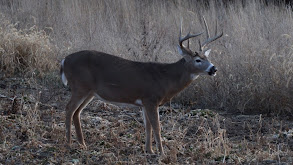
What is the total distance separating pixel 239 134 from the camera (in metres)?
7.24

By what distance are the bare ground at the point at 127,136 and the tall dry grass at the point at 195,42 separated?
38 centimetres

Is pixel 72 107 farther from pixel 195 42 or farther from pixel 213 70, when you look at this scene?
pixel 195 42

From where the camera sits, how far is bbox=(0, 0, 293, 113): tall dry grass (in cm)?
825

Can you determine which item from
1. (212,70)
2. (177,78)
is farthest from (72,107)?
(212,70)

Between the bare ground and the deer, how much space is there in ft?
1.06

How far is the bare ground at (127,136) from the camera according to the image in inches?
228

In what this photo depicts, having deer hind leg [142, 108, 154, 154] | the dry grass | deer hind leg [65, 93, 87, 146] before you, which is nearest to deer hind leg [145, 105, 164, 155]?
deer hind leg [142, 108, 154, 154]

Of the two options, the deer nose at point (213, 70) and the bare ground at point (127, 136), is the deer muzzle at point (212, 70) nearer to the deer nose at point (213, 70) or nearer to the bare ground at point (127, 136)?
the deer nose at point (213, 70)

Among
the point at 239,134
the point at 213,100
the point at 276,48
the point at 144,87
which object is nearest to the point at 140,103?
the point at 144,87

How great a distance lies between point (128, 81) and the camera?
6301mm

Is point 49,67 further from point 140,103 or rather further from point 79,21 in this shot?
point 140,103

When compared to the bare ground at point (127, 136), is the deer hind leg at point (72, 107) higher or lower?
higher

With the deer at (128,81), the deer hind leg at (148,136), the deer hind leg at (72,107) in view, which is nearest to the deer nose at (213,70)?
the deer at (128,81)

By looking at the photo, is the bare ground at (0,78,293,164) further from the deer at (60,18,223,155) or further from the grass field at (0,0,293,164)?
the deer at (60,18,223,155)
